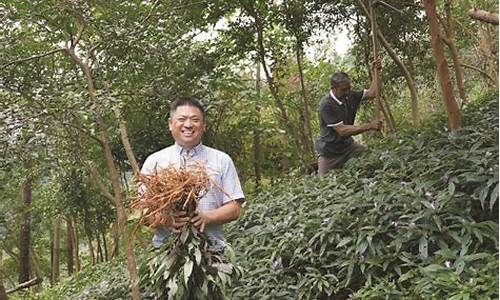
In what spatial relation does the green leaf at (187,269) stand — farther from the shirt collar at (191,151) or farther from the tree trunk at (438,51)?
the tree trunk at (438,51)

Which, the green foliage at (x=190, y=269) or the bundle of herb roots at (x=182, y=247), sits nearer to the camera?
the bundle of herb roots at (x=182, y=247)

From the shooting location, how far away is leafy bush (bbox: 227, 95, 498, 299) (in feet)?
9.98

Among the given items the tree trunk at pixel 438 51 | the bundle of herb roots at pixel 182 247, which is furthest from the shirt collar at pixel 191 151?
the tree trunk at pixel 438 51

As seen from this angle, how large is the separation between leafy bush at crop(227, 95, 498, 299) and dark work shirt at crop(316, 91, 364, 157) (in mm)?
1167

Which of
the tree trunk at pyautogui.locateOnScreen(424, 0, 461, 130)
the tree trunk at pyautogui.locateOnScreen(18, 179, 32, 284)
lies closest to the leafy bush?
the tree trunk at pyautogui.locateOnScreen(424, 0, 461, 130)

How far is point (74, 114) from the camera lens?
3746mm

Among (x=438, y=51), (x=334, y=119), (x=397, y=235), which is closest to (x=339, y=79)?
(x=334, y=119)

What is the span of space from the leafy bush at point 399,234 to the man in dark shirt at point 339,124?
1.06 metres

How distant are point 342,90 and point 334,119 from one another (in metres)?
0.31

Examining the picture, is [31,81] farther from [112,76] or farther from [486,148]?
[486,148]

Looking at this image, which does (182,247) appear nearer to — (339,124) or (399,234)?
(399,234)

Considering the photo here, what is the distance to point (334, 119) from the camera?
233 inches

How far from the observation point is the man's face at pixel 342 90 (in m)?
5.87

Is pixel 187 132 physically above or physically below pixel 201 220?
above
